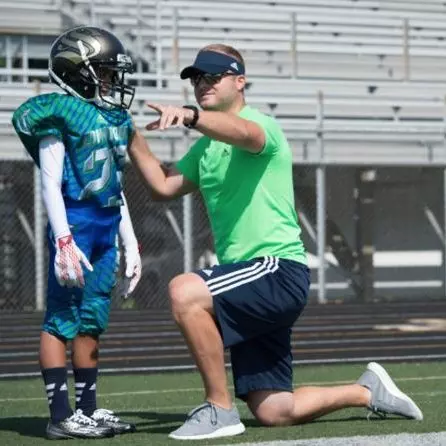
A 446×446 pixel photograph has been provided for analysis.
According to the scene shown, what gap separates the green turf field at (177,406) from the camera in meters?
5.64

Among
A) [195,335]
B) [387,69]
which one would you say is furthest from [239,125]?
[387,69]

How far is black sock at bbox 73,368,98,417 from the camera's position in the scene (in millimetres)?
5840

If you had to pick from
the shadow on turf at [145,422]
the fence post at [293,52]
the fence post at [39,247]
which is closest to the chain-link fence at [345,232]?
the fence post at [39,247]

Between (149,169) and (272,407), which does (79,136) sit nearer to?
(149,169)

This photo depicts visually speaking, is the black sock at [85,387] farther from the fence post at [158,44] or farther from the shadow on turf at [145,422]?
the fence post at [158,44]

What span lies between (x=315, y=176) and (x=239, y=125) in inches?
536

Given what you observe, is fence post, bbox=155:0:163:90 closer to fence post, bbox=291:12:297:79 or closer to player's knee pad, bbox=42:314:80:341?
fence post, bbox=291:12:297:79

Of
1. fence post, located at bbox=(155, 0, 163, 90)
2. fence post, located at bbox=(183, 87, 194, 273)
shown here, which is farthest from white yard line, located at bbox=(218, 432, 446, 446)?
fence post, located at bbox=(155, 0, 163, 90)

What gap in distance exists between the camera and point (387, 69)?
22.3 metres

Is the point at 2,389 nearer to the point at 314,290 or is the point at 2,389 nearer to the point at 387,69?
the point at 314,290

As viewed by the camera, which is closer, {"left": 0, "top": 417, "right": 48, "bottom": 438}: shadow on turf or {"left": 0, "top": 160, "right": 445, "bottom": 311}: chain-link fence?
{"left": 0, "top": 417, "right": 48, "bottom": 438}: shadow on turf

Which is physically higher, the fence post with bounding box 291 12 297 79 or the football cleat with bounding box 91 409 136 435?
the fence post with bounding box 291 12 297 79

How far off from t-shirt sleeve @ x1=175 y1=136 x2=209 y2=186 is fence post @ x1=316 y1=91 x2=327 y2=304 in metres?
12.4

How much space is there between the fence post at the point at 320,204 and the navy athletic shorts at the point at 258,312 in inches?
490
